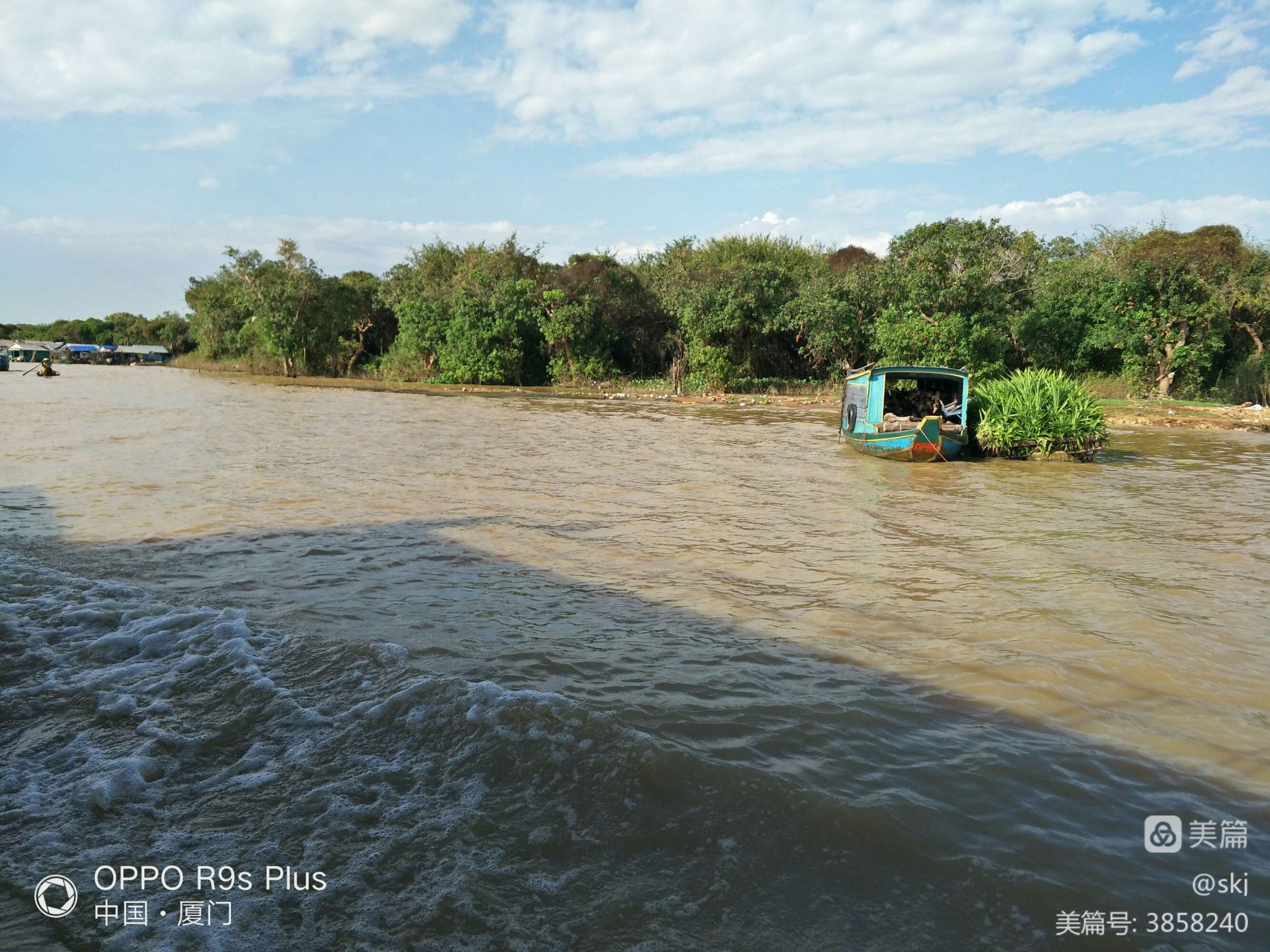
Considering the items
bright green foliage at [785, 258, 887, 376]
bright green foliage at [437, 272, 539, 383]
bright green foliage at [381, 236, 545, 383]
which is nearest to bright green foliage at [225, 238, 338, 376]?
bright green foliage at [381, 236, 545, 383]

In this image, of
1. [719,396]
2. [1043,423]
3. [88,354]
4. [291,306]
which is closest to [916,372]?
[1043,423]

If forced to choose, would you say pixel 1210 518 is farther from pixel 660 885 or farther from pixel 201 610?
pixel 201 610

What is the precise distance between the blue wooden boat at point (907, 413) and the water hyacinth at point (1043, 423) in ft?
2.00

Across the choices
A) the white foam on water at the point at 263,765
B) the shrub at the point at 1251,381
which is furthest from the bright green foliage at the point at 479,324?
the white foam on water at the point at 263,765

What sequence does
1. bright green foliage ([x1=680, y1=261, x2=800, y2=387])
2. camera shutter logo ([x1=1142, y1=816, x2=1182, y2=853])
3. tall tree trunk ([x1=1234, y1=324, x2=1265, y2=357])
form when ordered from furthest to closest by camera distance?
bright green foliage ([x1=680, y1=261, x2=800, y2=387])
tall tree trunk ([x1=1234, y1=324, x2=1265, y2=357])
camera shutter logo ([x1=1142, y1=816, x2=1182, y2=853])

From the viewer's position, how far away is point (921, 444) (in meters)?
15.7

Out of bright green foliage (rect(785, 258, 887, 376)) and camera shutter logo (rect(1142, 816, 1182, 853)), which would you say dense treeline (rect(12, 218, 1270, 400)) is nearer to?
bright green foliage (rect(785, 258, 887, 376))

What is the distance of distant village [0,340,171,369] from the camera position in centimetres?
7325

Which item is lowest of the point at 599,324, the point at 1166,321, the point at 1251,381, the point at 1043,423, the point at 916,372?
the point at 1043,423

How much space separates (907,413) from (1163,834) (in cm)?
1603

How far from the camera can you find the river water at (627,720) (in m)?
2.92

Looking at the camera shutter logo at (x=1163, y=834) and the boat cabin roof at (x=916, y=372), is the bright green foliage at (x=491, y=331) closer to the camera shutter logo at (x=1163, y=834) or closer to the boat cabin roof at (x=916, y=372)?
the boat cabin roof at (x=916, y=372)

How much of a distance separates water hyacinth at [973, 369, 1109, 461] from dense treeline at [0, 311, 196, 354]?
78648 millimetres

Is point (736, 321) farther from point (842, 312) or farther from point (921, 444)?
point (921, 444)
